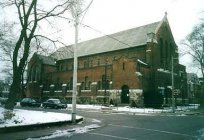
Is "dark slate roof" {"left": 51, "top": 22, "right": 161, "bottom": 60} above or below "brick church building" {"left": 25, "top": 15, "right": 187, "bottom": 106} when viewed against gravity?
above

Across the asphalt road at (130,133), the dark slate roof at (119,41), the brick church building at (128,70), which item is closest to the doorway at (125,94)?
the brick church building at (128,70)

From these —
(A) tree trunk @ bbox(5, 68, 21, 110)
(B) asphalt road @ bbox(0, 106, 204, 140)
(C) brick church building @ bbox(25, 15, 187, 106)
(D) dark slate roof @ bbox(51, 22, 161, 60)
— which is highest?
(D) dark slate roof @ bbox(51, 22, 161, 60)

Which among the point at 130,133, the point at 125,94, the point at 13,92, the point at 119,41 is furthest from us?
the point at 119,41

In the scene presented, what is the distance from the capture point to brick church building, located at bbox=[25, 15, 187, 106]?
46125mm

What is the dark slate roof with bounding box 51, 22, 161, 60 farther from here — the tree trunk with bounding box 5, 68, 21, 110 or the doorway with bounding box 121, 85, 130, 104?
the tree trunk with bounding box 5, 68, 21, 110

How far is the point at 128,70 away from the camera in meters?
46.4

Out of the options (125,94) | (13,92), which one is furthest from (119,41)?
(13,92)

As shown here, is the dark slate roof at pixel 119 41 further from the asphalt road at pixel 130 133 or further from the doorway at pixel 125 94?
the asphalt road at pixel 130 133

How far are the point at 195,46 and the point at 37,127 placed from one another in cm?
4212

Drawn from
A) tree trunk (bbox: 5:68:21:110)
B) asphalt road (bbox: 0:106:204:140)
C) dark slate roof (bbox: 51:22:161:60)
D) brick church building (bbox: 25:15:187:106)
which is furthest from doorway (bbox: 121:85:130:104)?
asphalt road (bbox: 0:106:204:140)

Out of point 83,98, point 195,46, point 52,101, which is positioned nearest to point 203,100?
point 195,46

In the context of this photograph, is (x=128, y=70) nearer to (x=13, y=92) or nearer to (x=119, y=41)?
(x=119, y=41)

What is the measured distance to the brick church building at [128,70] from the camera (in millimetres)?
46125

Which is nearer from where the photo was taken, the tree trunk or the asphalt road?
the asphalt road
